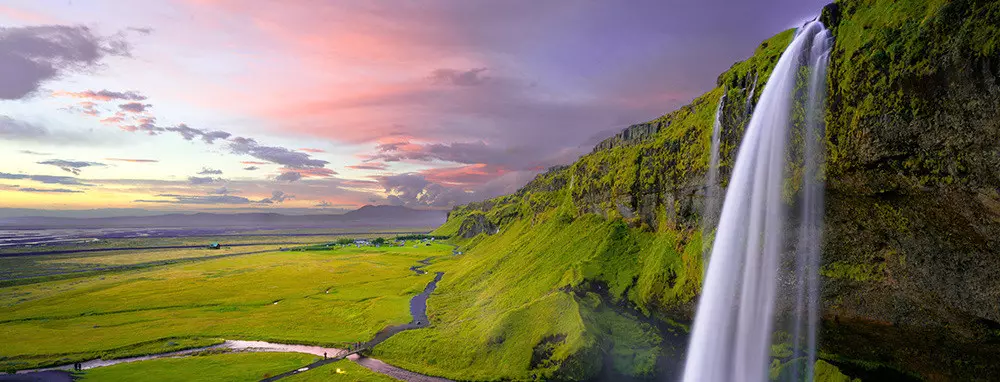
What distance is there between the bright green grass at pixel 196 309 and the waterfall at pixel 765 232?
6017 centimetres

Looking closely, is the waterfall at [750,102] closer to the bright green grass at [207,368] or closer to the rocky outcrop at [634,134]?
the rocky outcrop at [634,134]

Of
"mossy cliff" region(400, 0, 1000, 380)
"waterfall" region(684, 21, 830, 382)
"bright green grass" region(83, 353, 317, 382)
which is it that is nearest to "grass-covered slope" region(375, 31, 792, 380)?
"mossy cliff" region(400, 0, 1000, 380)

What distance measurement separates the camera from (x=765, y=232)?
3922cm

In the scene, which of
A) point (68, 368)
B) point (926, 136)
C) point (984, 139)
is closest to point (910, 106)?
point (926, 136)

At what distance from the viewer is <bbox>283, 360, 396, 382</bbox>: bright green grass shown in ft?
192

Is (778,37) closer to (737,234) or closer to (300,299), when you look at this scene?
(737,234)

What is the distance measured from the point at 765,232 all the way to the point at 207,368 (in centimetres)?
Answer: 7539

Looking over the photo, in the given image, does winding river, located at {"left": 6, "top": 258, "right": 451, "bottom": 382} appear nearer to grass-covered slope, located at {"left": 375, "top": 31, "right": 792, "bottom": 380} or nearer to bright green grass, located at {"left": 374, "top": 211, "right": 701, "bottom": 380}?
bright green grass, located at {"left": 374, "top": 211, "right": 701, "bottom": 380}

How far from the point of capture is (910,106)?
1130 inches

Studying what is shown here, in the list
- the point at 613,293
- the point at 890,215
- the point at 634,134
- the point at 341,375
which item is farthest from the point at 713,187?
the point at 634,134

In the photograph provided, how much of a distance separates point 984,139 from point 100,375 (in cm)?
9788

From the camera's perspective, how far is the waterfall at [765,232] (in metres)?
36.1

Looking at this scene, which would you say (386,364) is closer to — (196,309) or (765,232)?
(765,232)

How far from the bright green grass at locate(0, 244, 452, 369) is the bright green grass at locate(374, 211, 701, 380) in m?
16.4
